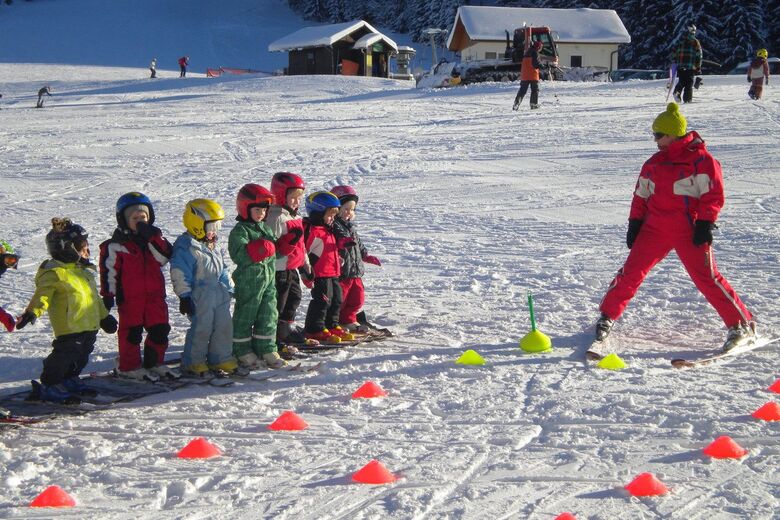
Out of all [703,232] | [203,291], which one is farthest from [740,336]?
[203,291]

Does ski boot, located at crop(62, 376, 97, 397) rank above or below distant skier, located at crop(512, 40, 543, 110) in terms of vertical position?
below

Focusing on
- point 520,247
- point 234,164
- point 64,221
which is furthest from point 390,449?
point 234,164

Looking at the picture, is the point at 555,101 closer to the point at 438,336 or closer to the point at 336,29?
the point at 438,336

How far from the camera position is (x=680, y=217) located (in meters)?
6.25

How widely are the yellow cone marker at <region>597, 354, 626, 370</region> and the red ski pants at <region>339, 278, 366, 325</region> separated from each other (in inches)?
80.2

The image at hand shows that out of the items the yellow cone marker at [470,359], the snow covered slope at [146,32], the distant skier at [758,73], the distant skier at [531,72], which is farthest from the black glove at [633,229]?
the snow covered slope at [146,32]

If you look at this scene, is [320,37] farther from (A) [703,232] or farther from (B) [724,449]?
(B) [724,449]

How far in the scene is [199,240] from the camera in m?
5.88

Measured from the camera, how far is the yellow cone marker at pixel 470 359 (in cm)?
609

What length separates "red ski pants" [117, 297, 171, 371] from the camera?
5777mm

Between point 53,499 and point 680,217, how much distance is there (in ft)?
14.8

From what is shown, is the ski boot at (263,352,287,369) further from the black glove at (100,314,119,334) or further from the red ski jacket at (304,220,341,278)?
the black glove at (100,314,119,334)

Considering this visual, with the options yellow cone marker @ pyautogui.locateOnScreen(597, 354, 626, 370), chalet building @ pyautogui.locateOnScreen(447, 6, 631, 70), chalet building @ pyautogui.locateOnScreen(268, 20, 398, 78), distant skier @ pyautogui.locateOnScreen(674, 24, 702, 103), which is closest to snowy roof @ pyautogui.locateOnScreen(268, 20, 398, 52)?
chalet building @ pyautogui.locateOnScreen(268, 20, 398, 78)

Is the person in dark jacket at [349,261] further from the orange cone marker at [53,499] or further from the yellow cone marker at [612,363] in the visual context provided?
the orange cone marker at [53,499]
